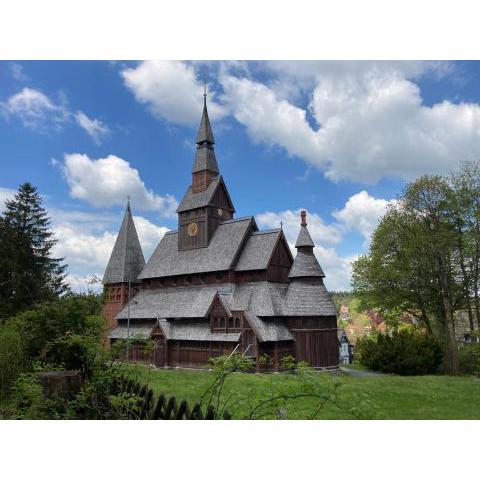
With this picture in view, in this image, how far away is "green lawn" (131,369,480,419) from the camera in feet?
21.7

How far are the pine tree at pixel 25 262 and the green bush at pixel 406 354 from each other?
16.1 metres

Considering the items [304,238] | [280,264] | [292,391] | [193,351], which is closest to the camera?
[292,391]

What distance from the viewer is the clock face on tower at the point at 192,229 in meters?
25.7

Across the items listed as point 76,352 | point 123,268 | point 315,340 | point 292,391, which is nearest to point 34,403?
point 76,352

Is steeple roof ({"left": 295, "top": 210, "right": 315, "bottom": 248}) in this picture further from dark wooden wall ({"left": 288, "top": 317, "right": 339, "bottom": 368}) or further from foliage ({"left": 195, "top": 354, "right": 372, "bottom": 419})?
foliage ({"left": 195, "top": 354, "right": 372, "bottom": 419})

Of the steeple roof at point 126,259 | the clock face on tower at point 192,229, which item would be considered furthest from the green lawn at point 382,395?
the steeple roof at point 126,259

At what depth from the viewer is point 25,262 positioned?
13.8 metres

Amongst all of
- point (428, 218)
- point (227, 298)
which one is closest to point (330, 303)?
point (227, 298)

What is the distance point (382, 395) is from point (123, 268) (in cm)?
2197

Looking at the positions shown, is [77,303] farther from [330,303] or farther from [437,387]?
[330,303]

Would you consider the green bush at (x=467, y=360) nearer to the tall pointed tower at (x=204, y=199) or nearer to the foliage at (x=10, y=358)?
the tall pointed tower at (x=204, y=199)

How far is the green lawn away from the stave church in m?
5.13

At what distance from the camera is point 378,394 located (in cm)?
1151

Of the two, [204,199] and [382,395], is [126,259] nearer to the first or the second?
[204,199]
